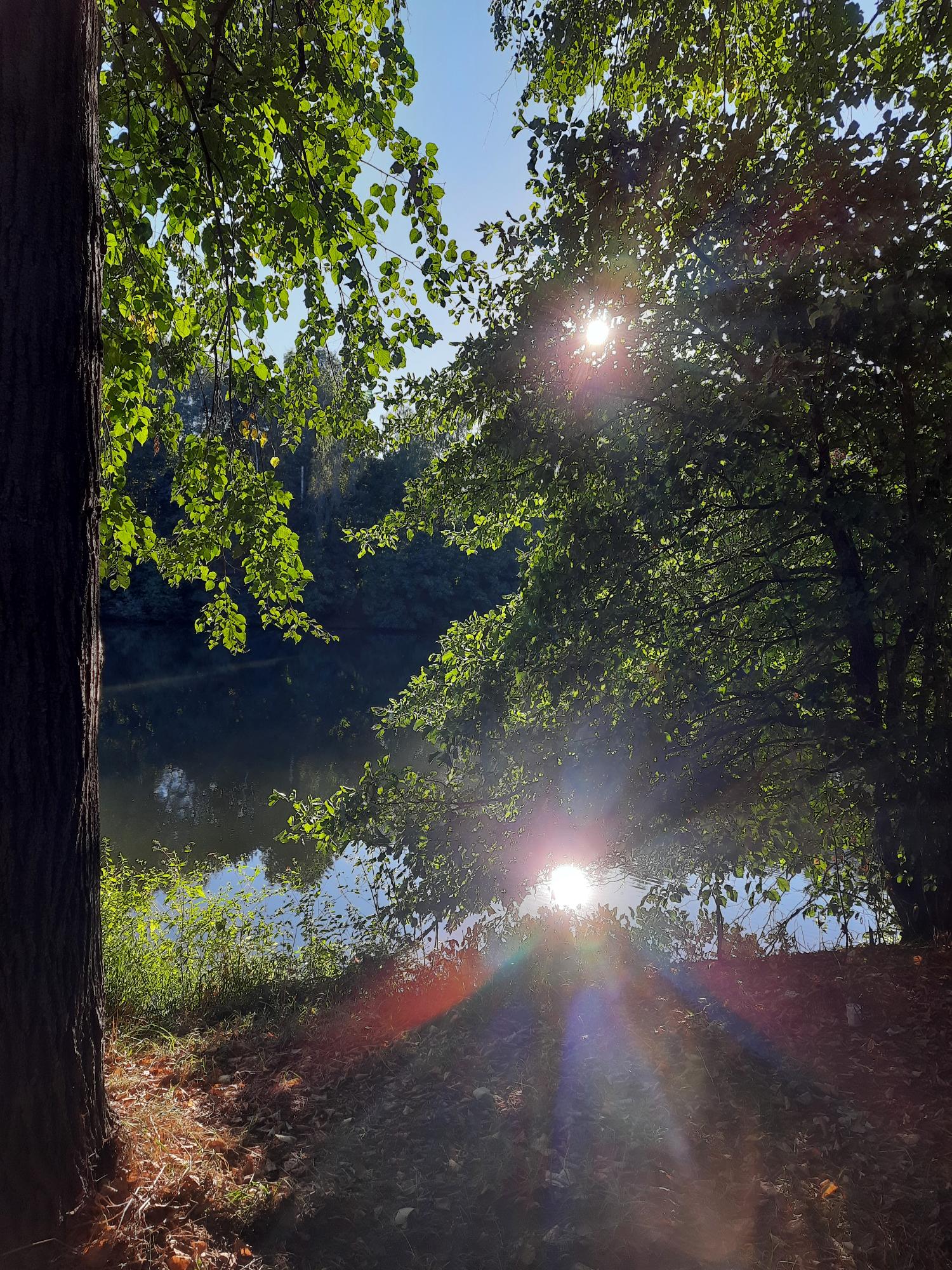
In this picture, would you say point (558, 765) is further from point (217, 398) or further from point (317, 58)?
point (317, 58)

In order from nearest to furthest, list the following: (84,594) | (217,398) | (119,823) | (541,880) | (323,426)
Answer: (84,594), (217,398), (323,426), (541,880), (119,823)

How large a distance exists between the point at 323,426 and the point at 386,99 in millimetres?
1610

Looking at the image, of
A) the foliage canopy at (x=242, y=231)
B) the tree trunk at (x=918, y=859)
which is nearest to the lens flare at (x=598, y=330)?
the foliage canopy at (x=242, y=231)

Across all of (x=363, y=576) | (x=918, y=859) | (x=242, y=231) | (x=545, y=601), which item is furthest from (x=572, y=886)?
(x=363, y=576)

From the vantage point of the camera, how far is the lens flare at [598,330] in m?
3.87

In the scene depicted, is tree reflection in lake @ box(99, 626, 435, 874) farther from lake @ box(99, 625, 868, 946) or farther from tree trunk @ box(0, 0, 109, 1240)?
tree trunk @ box(0, 0, 109, 1240)

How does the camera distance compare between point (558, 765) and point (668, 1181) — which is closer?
point (668, 1181)

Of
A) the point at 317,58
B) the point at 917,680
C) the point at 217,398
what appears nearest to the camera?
the point at 317,58

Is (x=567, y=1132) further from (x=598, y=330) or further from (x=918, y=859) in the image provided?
(x=598, y=330)

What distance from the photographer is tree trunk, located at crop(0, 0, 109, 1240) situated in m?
2.01

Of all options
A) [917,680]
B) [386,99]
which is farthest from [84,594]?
[917,680]

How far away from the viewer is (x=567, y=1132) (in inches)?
120

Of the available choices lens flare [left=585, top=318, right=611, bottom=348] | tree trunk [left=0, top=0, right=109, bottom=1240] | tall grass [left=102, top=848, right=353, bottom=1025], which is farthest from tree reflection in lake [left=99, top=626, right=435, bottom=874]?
lens flare [left=585, top=318, right=611, bottom=348]

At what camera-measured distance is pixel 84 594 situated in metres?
2.17
